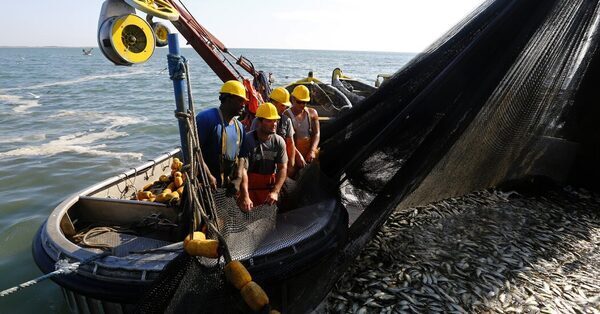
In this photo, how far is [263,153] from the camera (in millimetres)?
4625

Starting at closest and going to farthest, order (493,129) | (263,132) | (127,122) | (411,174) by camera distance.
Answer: (411,174) < (263,132) < (493,129) < (127,122)

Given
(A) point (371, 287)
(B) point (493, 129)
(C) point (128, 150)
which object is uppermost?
(B) point (493, 129)

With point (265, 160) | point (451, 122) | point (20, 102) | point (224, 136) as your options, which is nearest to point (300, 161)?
point (265, 160)

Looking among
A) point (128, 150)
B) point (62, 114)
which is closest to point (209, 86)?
point (62, 114)

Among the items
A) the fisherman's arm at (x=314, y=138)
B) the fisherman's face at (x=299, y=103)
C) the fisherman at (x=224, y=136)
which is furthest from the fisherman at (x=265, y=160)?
the fisherman's face at (x=299, y=103)

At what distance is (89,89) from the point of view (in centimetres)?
3256

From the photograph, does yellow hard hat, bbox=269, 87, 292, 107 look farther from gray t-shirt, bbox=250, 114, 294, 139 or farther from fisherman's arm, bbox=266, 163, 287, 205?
fisherman's arm, bbox=266, 163, 287, 205

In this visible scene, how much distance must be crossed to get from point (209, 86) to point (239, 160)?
34.4 metres

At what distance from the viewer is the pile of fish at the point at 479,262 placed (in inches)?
156

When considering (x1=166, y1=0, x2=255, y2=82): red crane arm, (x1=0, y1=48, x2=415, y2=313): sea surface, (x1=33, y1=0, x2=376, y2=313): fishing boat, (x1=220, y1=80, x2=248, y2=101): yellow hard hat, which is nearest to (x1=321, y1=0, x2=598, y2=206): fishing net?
(x1=33, y1=0, x2=376, y2=313): fishing boat

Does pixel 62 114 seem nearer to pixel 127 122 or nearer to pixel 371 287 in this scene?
pixel 127 122

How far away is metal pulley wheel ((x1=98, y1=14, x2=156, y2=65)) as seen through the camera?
3.84m

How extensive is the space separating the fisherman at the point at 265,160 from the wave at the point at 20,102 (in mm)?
22996

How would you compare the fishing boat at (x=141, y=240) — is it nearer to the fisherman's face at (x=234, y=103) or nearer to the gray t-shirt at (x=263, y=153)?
the gray t-shirt at (x=263, y=153)
